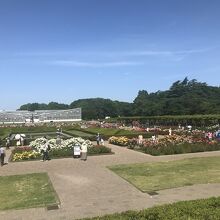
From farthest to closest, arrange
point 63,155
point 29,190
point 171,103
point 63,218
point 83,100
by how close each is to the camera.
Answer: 1. point 83,100
2. point 171,103
3. point 63,155
4. point 29,190
5. point 63,218

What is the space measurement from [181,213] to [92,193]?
525 centimetres

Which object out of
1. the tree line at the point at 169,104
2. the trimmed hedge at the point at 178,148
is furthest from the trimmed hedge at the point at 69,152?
the tree line at the point at 169,104

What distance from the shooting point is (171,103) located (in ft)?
364

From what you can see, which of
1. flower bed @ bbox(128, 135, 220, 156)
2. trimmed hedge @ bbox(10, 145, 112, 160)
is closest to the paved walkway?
trimmed hedge @ bbox(10, 145, 112, 160)

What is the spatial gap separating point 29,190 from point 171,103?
97874mm

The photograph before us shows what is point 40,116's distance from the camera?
138375mm

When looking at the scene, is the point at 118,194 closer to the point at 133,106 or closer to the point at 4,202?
the point at 4,202

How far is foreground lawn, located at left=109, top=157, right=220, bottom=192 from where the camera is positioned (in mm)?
15586

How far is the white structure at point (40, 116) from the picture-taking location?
5285 inches

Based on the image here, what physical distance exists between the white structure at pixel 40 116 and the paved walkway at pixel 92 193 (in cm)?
11532

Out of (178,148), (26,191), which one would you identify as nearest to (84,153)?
(178,148)

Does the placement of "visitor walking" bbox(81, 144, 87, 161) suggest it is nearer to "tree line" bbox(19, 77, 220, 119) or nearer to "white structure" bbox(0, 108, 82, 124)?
"tree line" bbox(19, 77, 220, 119)

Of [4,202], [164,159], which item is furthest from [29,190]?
[164,159]

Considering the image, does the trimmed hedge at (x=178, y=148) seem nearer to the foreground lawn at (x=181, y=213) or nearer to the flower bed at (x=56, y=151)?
the flower bed at (x=56, y=151)
